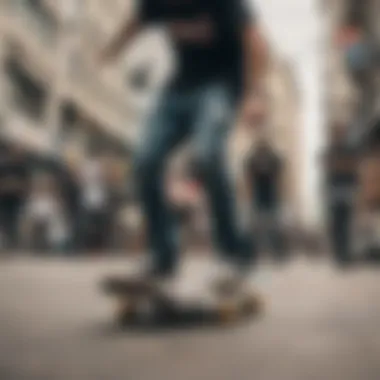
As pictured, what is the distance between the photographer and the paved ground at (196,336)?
171cm

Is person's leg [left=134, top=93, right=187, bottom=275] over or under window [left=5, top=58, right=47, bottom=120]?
under

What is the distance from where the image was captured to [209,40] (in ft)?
5.89

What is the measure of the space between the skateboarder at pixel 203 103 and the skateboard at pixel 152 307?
0.12ft

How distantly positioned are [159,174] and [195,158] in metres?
0.07

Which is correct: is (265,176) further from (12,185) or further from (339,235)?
(12,185)

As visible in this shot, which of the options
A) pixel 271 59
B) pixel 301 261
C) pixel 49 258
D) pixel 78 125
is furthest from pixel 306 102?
pixel 49 258

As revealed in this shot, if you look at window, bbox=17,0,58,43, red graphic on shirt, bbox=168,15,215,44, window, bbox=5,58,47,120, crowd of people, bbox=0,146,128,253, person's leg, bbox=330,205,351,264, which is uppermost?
window, bbox=17,0,58,43

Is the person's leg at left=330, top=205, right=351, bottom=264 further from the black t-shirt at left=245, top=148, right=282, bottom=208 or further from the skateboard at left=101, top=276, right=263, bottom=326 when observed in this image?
the skateboard at left=101, top=276, right=263, bottom=326

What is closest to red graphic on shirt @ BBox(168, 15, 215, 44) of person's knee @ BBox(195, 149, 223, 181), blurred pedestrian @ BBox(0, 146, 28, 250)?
Answer: person's knee @ BBox(195, 149, 223, 181)

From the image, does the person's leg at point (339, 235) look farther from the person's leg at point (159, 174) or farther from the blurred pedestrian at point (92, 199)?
the blurred pedestrian at point (92, 199)

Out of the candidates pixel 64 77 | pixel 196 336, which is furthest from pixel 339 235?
pixel 64 77

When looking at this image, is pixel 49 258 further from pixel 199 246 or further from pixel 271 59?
pixel 271 59

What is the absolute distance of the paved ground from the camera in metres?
1.71

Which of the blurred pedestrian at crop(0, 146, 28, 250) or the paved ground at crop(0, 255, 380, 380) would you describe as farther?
the blurred pedestrian at crop(0, 146, 28, 250)
